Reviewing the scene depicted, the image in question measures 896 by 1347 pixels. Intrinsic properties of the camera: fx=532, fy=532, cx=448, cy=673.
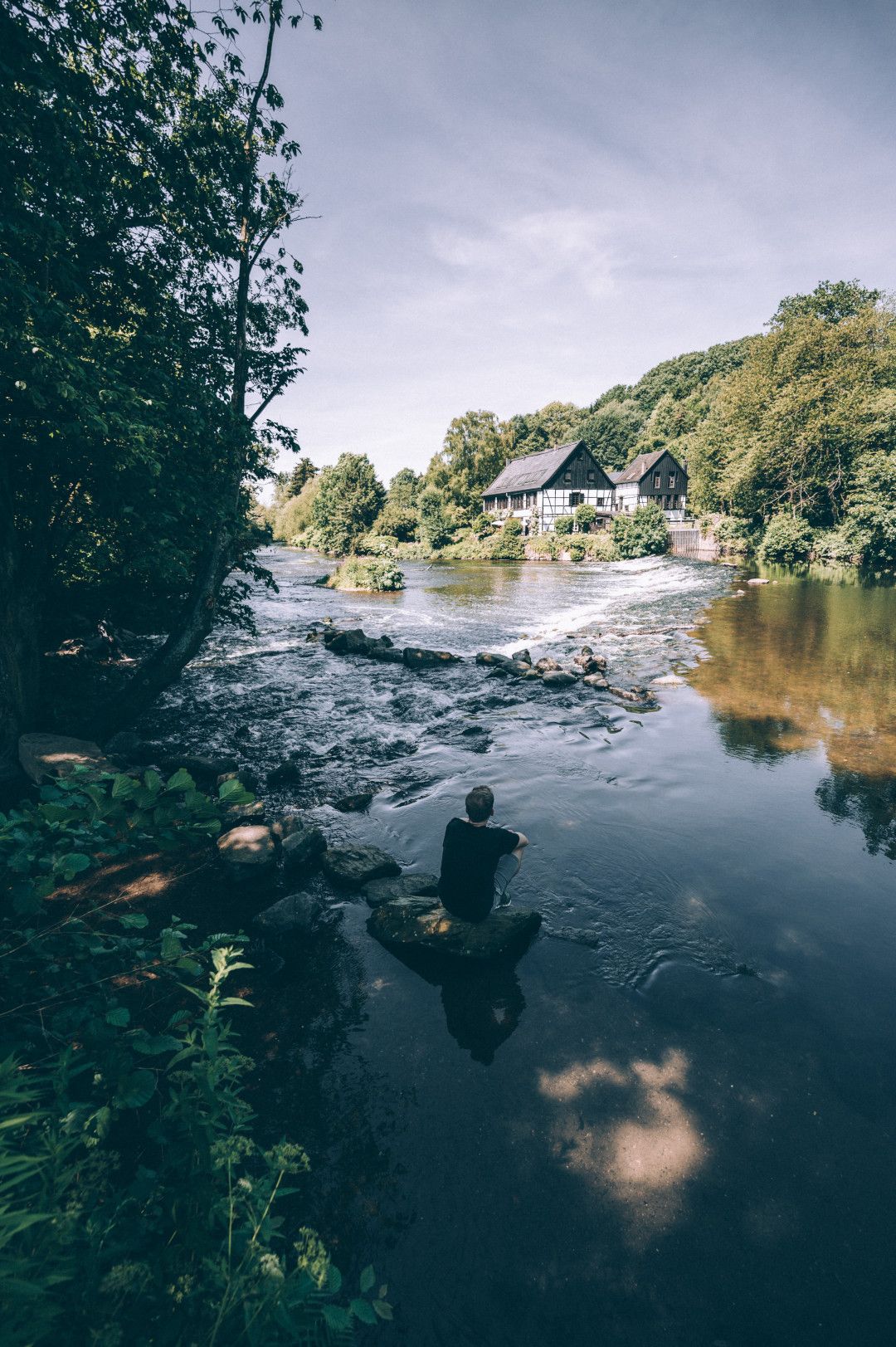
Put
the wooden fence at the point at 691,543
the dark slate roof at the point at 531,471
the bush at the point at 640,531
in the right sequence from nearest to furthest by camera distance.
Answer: the wooden fence at the point at 691,543 → the bush at the point at 640,531 → the dark slate roof at the point at 531,471

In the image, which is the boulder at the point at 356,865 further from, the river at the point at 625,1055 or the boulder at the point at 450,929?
the boulder at the point at 450,929

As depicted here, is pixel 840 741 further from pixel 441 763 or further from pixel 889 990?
pixel 441 763

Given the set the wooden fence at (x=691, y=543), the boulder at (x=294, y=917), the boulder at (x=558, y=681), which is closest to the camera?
the boulder at (x=294, y=917)

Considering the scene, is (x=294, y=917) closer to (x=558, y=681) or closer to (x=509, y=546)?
(x=558, y=681)

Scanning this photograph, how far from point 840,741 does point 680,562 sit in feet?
131

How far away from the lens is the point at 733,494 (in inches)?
1777

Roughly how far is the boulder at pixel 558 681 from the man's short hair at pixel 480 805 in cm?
915

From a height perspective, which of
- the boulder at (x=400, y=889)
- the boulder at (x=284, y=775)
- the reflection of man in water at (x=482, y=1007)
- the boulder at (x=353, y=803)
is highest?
the boulder at (x=284, y=775)

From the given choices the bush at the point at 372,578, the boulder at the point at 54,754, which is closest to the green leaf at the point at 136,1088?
the boulder at the point at 54,754

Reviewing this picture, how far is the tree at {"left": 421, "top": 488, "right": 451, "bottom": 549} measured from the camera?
61.9 meters

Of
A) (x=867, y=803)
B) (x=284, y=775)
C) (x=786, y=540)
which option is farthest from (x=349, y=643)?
(x=786, y=540)

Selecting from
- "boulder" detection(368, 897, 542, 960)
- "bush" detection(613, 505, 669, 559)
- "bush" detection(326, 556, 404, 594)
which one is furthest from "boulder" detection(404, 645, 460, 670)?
"bush" detection(613, 505, 669, 559)

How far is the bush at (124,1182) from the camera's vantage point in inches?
68.4

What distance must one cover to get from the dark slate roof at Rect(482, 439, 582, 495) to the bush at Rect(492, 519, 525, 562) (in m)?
6.02
